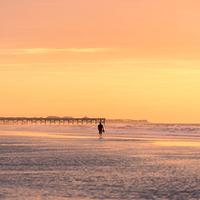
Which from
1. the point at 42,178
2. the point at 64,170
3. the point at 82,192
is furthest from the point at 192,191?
the point at 64,170

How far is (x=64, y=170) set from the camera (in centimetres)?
3397

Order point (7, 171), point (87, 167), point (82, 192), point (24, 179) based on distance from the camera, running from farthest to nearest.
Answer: point (87, 167)
point (7, 171)
point (24, 179)
point (82, 192)

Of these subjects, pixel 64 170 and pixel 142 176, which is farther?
pixel 64 170

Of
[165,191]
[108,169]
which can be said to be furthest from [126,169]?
[165,191]

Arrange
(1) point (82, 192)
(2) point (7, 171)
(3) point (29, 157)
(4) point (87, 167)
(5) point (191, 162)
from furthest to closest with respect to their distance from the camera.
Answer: (3) point (29, 157) < (5) point (191, 162) < (4) point (87, 167) < (2) point (7, 171) < (1) point (82, 192)

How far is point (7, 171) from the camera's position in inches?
1304

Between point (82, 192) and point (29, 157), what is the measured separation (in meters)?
20.0

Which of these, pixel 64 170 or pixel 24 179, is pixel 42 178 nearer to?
pixel 24 179

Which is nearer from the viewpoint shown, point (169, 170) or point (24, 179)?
point (24, 179)

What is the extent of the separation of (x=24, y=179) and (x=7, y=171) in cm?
432

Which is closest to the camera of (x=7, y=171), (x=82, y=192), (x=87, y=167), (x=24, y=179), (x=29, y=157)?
(x=82, y=192)

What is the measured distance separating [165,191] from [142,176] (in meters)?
5.83

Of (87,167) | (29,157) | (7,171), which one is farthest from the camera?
(29,157)

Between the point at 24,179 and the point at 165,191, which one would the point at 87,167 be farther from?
the point at 165,191
